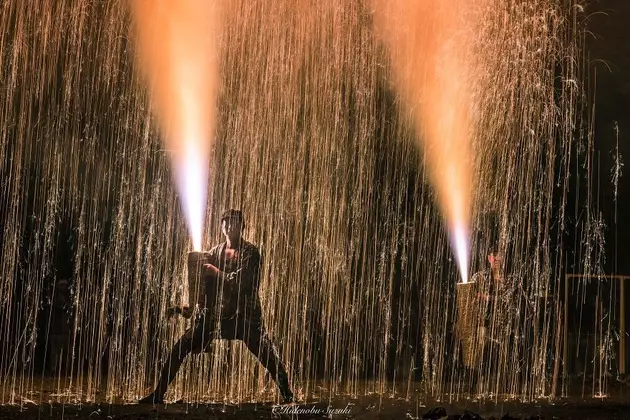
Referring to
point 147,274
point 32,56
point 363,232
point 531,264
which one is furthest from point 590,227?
point 32,56

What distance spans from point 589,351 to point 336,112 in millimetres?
6615

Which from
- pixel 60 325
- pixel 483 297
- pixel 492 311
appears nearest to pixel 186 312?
pixel 483 297

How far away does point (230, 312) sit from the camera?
382 inches

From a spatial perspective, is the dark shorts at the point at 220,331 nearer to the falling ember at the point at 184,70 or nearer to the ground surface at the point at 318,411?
the ground surface at the point at 318,411

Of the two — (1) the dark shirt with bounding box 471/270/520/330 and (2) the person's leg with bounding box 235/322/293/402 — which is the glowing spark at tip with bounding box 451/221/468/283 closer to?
(1) the dark shirt with bounding box 471/270/520/330

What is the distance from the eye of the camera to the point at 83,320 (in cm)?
1454

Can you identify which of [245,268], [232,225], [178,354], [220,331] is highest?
[232,225]

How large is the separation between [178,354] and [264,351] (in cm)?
100

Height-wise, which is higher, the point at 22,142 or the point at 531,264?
the point at 22,142

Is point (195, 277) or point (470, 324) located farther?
point (470, 324)

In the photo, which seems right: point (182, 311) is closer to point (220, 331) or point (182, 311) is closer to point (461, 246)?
point (220, 331)

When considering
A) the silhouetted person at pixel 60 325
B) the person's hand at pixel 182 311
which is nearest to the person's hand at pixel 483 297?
the person's hand at pixel 182 311

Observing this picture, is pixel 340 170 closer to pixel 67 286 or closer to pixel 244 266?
pixel 67 286

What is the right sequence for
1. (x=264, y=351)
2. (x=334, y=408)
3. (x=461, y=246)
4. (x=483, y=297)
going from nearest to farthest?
(x=334, y=408) < (x=264, y=351) < (x=483, y=297) < (x=461, y=246)
